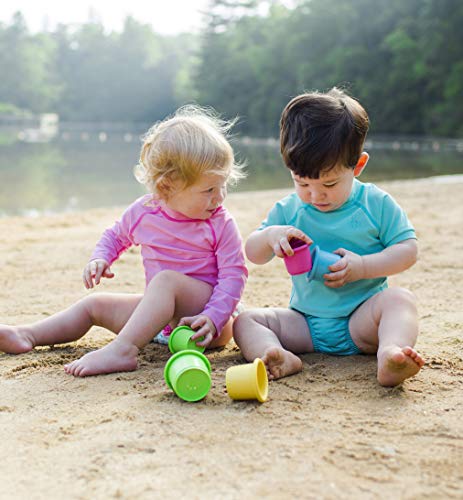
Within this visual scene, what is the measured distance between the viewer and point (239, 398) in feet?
6.93

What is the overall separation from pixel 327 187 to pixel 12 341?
1.37m

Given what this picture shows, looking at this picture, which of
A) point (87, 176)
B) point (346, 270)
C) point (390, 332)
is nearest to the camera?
point (390, 332)

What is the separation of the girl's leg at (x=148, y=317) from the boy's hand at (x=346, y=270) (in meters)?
0.53

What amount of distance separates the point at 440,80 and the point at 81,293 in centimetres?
3289

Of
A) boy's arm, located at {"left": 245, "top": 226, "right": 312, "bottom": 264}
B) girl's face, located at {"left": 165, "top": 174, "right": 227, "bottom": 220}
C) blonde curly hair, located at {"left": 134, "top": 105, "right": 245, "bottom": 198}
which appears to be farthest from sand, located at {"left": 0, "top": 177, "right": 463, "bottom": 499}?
blonde curly hair, located at {"left": 134, "top": 105, "right": 245, "bottom": 198}

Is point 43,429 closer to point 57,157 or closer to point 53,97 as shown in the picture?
point 57,157

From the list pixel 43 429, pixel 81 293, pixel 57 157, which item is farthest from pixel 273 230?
pixel 57 157

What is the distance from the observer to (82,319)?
2.83 metres

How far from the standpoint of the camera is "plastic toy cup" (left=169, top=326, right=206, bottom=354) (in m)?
2.50

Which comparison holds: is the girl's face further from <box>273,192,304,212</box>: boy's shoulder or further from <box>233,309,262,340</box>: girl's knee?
<box>233,309,262,340</box>: girl's knee

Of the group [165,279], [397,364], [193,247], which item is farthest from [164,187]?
[397,364]

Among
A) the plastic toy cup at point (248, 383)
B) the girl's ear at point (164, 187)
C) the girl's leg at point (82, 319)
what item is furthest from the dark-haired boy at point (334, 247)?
the girl's leg at point (82, 319)

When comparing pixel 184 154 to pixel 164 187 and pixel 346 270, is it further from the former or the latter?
pixel 346 270

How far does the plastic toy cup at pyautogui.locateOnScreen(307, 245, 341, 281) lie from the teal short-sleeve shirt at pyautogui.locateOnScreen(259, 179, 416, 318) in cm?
17
